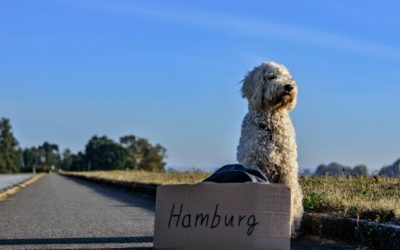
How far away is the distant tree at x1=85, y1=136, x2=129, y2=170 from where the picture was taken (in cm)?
13800

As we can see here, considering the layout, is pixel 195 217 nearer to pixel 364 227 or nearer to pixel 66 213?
pixel 364 227

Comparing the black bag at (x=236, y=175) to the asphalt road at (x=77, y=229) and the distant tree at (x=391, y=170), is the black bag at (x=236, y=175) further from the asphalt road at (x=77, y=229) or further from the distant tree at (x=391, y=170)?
the distant tree at (x=391, y=170)

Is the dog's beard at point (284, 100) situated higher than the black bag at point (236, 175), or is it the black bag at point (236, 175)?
the dog's beard at point (284, 100)

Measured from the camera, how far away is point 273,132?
7.05m

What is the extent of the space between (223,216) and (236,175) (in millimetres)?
494

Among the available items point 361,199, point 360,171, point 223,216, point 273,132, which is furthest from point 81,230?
point 360,171

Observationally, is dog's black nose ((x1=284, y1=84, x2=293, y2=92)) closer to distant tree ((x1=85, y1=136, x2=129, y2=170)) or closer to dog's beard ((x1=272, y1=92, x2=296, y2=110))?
dog's beard ((x1=272, y1=92, x2=296, y2=110))

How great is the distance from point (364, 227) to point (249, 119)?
186 cm

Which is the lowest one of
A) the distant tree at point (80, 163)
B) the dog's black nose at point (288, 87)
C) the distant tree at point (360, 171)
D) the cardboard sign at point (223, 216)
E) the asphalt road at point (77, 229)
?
the asphalt road at point (77, 229)

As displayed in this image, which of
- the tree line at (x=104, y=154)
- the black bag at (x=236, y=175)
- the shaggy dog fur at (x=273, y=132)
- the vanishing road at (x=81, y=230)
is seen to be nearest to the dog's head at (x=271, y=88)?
the shaggy dog fur at (x=273, y=132)

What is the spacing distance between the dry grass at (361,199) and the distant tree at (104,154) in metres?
120

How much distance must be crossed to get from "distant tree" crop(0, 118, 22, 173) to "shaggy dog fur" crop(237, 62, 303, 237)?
146 meters

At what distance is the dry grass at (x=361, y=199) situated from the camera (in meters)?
6.78

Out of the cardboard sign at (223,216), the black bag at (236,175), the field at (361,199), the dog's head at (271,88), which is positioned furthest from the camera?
the dog's head at (271,88)
